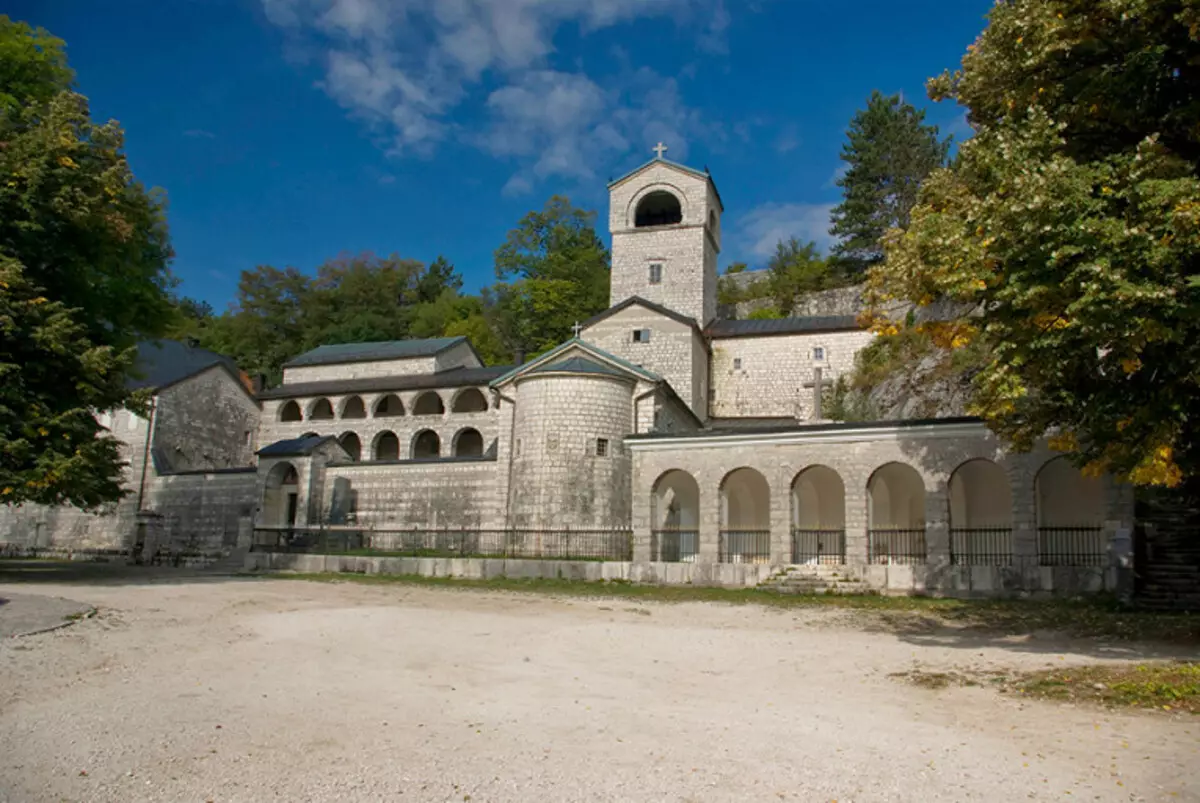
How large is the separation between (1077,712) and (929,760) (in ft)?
7.70

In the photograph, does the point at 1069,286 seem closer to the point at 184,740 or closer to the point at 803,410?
the point at 184,740

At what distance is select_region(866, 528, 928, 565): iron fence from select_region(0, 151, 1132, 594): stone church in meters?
0.07

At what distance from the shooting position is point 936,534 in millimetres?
19000

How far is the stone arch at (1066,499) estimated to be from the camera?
849 inches

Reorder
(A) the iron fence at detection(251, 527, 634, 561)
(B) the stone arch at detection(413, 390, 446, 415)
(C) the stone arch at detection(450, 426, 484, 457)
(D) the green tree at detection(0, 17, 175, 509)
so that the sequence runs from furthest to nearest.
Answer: (B) the stone arch at detection(413, 390, 446, 415) → (C) the stone arch at detection(450, 426, 484, 457) → (A) the iron fence at detection(251, 527, 634, 561) → (D) the green tree at detection(0, 17, 175, 509)

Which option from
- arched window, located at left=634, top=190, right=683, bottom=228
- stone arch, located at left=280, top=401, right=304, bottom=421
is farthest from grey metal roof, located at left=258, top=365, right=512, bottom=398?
arched window, located at left=634, top=190, right=683, bottom=228

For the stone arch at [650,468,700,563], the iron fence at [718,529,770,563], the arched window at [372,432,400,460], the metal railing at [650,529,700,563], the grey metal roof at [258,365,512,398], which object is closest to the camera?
the iron fence at [718,529,770,563]

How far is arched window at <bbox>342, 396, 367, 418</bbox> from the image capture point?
1677 inches

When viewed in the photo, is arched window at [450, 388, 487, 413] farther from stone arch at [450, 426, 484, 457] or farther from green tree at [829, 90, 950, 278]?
green tree at [829, 90, 950, 278]

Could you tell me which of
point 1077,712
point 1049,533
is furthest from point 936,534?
point 1077,712

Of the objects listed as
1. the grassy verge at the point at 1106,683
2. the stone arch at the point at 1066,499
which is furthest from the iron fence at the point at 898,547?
the grassy verge at the point at 1106,683

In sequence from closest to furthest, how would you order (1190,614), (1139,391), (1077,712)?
(1077,712) → (1139,391) → (1190,614)

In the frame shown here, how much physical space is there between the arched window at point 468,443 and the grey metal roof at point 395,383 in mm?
2376

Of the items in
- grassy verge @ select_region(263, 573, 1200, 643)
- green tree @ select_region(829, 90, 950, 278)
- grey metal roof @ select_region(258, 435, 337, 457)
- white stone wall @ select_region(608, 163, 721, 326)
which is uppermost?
green tree @ select_region(829, 90, 950, 278)
